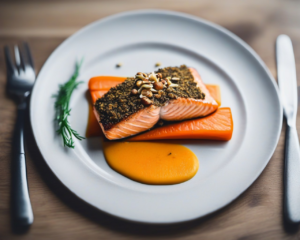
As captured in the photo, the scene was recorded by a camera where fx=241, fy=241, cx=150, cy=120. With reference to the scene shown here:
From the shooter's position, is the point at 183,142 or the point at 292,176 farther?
the point at 183,142

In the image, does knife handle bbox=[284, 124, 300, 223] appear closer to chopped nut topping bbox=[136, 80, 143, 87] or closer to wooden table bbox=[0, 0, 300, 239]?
wooden table bbox=[0, 0, 300, 239]

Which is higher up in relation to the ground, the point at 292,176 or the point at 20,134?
the point at 20,134

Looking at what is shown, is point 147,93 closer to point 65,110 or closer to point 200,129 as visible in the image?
point 200,129

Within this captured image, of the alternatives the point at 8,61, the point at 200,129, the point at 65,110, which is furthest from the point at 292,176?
the point at 8,61

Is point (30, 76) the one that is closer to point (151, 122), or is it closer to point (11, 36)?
point (11, 36)

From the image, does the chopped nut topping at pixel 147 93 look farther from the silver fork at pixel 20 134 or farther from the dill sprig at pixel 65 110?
the silver fork at pixel 20 134
